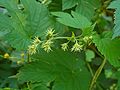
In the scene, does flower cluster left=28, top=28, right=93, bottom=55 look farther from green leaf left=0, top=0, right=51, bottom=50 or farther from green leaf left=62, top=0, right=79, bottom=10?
green leaf left=62, top=0, right=79, bottom=10

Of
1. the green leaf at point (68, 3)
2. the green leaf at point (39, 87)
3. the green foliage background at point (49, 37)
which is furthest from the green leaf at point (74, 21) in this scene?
the green leaf at point (39, 87)

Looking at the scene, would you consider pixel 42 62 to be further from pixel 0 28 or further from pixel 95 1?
pixel 95 1

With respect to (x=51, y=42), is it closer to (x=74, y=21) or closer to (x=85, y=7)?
(x=74, y=21)

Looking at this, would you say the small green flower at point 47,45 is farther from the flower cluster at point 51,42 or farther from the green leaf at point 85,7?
the green leaf at point 85,7

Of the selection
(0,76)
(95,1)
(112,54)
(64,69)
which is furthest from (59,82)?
(0,76)

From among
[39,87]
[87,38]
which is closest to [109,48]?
[87,38]
